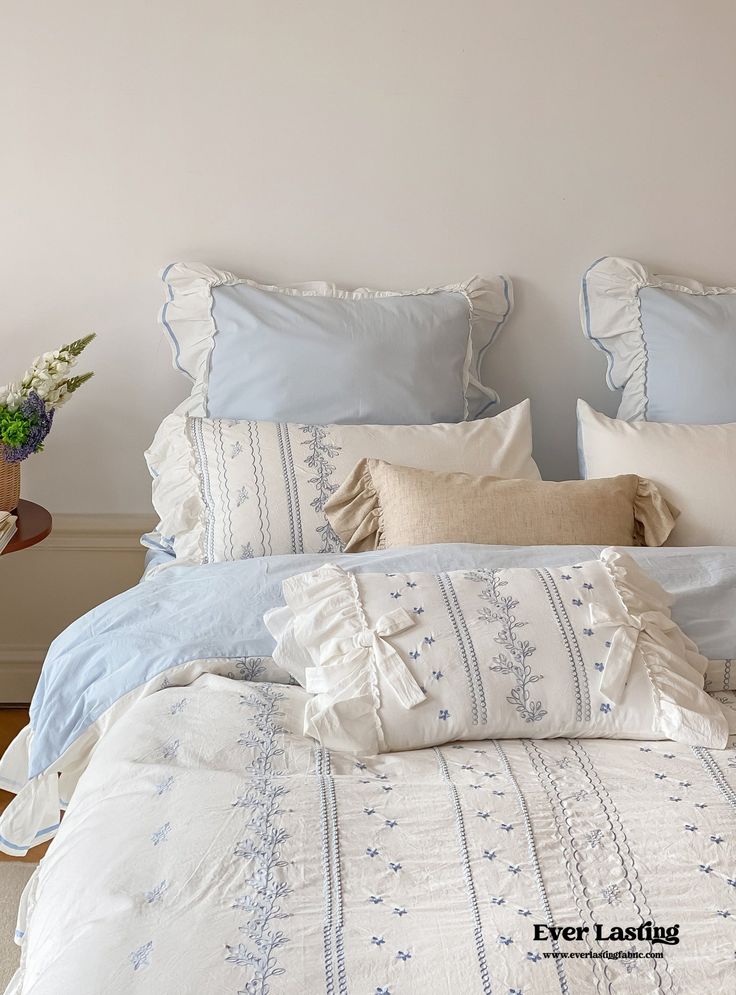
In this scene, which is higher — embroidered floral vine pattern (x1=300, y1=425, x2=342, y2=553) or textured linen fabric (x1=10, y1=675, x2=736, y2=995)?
embroidered floral vine pattern (x1=300, y1=425, x2=342, y2=553)

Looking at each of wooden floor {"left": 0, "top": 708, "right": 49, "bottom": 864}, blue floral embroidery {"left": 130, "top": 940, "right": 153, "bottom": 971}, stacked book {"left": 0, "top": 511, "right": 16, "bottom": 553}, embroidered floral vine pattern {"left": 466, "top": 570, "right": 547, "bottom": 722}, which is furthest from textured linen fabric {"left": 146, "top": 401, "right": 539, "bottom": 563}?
blue floral embroidery {"left": 130, "top": 940, "right": 153, "bottom": 971}

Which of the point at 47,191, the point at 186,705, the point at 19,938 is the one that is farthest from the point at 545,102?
the point at 19,938

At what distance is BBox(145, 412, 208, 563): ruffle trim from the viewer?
1.99 m

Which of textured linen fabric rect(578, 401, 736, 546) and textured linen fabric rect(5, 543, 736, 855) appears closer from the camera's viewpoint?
textured linen fabric rect(5, 543, 736, 855)

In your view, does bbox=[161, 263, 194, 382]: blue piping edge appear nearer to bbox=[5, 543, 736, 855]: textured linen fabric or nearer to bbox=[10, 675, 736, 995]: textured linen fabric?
bbox=[5, 543, 736, 855]: textured linen fabric

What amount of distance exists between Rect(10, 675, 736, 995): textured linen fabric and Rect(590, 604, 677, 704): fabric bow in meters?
0.09

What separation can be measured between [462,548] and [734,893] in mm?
732

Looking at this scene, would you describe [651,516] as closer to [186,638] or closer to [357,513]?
[357,513]

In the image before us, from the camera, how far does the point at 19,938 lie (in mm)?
1355

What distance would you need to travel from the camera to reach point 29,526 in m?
2.10

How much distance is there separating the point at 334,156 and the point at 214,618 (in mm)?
1159

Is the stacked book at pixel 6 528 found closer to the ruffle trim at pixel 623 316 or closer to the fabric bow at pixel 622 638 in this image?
the fabric bow at pixel 622 638

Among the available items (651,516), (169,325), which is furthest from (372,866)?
(169,325)

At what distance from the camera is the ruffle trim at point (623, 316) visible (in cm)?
226
